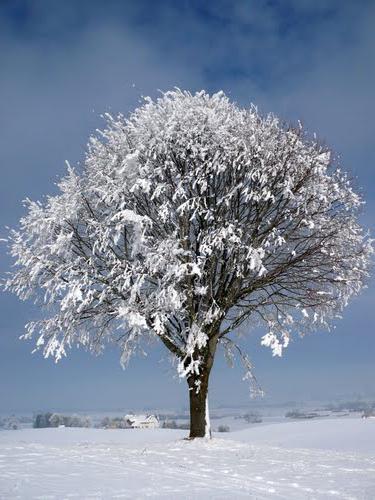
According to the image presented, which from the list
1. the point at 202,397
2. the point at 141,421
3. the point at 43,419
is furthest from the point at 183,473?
the point at 43,419

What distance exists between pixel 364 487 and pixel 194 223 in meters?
10.4

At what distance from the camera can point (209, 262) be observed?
17.3 meters

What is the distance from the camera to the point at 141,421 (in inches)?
1523

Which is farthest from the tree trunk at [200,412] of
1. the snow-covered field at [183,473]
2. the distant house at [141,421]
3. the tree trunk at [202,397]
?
the distant house at [141,421]

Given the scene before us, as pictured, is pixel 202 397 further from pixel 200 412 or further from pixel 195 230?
pixel 195 230

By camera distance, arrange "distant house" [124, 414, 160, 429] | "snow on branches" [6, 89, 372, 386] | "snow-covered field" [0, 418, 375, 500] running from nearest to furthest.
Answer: "snow-covered field" [0, 418, 375, 500], "snow on branches" [6, 89, 372, 386], "distant house" [124, 414, 160, 429]

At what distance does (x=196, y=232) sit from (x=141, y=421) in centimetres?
2475

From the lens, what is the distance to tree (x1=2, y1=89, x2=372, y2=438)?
16.6 m

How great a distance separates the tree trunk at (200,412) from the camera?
1742cm

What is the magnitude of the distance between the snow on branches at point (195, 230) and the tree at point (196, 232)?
51 mm

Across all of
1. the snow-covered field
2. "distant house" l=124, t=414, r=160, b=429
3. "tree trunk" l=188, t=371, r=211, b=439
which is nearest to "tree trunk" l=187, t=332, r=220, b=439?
"tree trunk" l=188, t=371, r=211, b=439

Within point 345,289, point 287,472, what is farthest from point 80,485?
point 345,289

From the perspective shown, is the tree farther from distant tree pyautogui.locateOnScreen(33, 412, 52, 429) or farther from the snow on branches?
distant tree pyautogui.locateOnScreen(33, 412, 52, 429)

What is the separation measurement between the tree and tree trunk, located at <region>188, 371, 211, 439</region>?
0.11 ft
